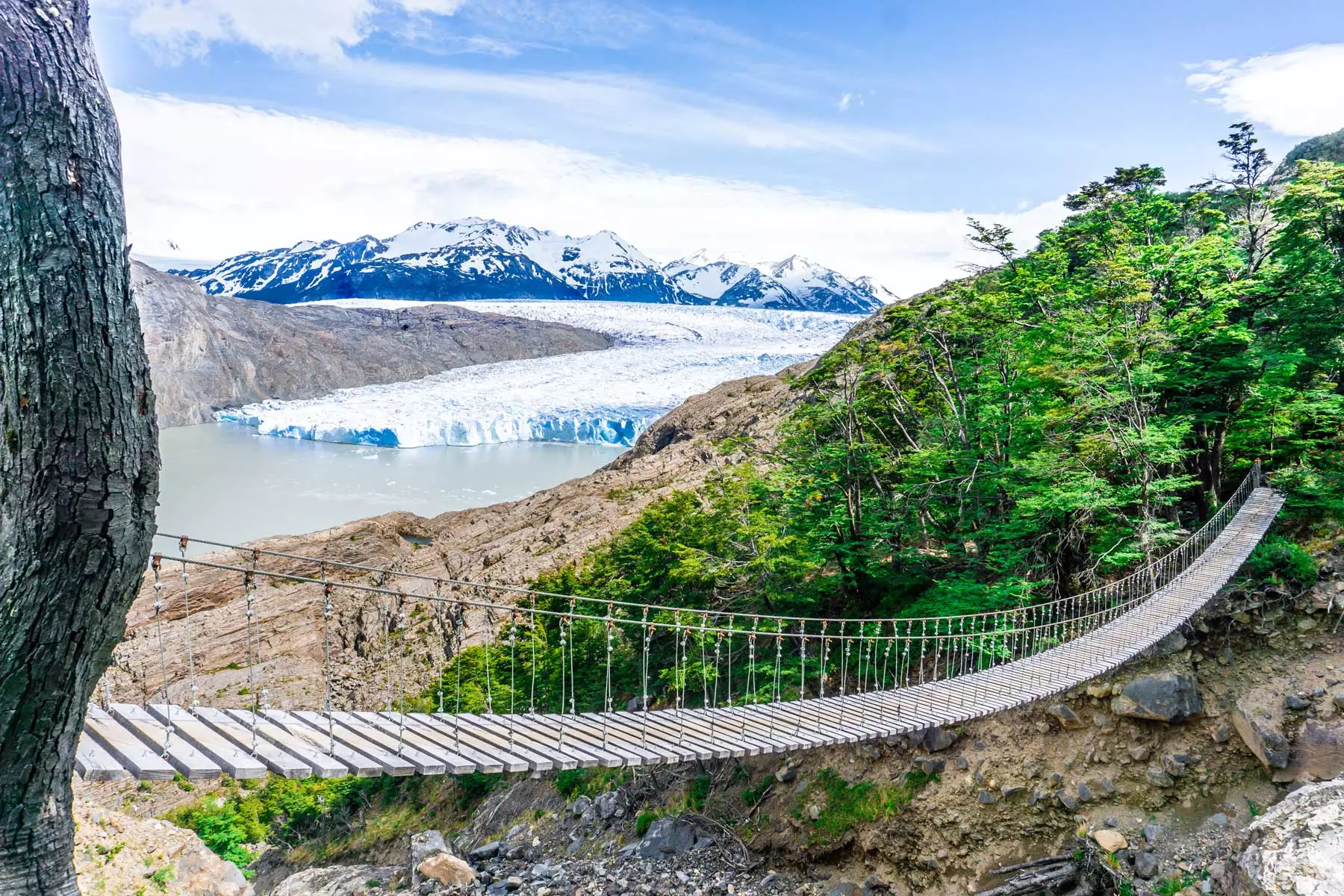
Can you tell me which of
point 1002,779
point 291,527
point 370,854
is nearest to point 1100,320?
point 1002,779

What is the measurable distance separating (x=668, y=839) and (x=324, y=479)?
101 feet

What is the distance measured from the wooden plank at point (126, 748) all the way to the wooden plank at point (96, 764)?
23 mm

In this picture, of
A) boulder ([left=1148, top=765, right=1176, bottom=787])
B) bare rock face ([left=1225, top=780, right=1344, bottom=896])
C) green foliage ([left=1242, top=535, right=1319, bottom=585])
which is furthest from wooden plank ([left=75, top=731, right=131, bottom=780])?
green foliage ([left=1242, top=535, right=1319, bottom=585])

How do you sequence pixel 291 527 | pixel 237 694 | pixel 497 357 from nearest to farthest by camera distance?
pixel 237 694, pixel 291 527, pixel 497 357

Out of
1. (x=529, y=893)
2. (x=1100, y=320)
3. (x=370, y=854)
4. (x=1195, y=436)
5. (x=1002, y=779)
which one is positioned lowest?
(x=370, y=854)

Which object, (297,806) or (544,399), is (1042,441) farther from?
(544,399)

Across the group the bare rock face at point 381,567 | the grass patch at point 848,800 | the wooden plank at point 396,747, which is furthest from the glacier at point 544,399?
the wooden plank at point 396,747

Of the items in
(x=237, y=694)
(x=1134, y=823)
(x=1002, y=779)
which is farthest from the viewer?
(x=237, y=694)

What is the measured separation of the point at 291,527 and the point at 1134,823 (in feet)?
97.2

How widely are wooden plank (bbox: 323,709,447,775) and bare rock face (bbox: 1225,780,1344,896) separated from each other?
179 inches

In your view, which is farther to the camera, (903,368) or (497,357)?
(497,357)

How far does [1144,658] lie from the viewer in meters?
7.21

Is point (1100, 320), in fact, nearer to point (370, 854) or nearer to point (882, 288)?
point (370, 854)

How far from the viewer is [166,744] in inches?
134
